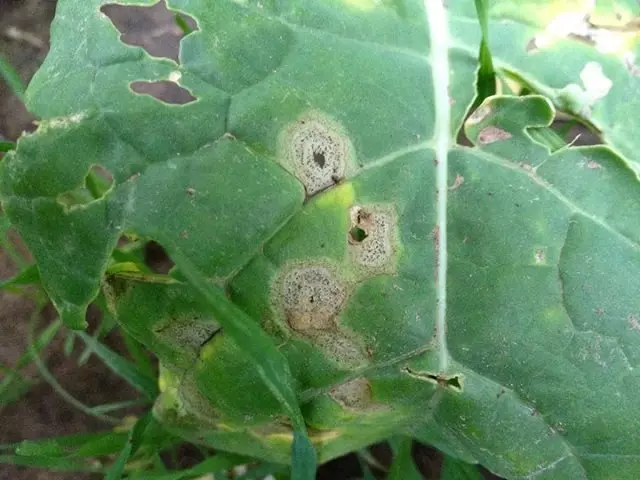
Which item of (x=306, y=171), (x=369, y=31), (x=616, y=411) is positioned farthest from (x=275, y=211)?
(x=616, y=411)

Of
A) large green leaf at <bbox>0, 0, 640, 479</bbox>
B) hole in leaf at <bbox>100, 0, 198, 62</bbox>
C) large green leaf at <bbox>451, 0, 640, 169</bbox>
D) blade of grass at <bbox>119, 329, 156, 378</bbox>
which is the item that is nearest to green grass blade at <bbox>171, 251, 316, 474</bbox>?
large green leaf at <bbox>0, 0, 640, 479</bbox>

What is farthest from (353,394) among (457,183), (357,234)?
(457,183)

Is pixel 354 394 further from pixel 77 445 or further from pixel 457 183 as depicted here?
pixel 77 445

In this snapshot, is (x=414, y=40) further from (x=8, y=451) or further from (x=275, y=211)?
(x=8, y=451)

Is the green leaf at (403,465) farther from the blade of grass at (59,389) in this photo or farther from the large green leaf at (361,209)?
the blade of grass at (59,389)

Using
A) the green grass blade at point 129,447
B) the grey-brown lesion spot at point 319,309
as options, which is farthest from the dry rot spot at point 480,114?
the green grass blade at point 129,447
